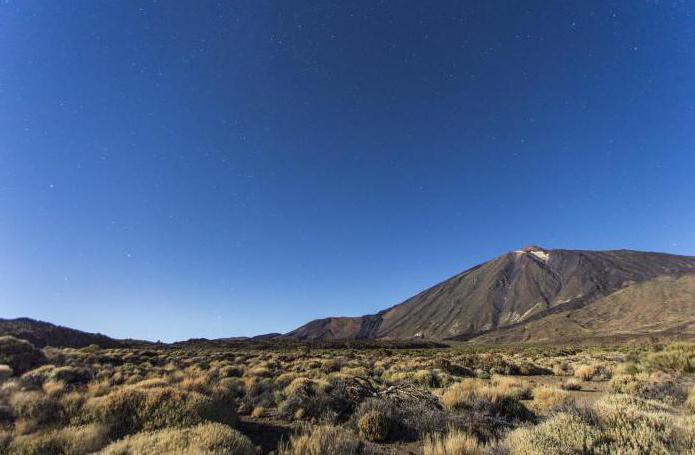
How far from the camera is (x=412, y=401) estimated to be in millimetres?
9547

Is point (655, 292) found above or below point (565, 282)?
below

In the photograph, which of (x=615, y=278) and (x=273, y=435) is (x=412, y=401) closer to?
(x=273, y=435)

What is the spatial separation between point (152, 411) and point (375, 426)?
460 centimetres

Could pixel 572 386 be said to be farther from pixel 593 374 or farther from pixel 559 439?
pixel 559 439

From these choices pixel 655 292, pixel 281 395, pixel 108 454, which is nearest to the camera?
pixel 108 454

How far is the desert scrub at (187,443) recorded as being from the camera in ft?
16.5

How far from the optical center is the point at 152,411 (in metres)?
7.53

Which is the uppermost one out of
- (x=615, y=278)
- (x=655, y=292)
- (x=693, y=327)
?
(x=615, y=278)

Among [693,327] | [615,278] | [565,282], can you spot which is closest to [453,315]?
[565,282]

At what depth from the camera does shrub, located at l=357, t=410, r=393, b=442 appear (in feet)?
24.6

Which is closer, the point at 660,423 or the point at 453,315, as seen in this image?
the point at 660,423

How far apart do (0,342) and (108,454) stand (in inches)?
930

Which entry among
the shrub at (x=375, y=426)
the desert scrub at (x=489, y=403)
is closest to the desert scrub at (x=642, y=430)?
the desert scrub at (x=489, y=403)

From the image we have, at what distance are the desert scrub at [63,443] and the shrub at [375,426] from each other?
4.75m
